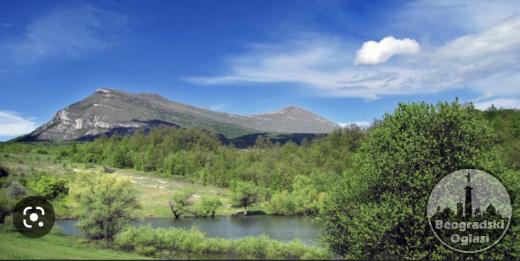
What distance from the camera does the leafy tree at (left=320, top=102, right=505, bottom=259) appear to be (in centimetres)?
3759

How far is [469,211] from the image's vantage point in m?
36.9

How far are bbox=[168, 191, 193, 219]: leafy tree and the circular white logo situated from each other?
88.2 m

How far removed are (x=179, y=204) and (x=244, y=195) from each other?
2083cm

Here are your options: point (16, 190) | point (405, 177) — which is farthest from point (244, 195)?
point (405, 177)

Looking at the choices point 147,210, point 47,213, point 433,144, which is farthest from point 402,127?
point 147,210

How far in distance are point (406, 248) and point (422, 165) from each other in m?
7.32

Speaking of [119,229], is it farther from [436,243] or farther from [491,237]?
[491,237]

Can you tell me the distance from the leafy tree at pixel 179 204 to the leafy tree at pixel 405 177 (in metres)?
77.9

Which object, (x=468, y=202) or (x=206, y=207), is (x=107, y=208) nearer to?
(x=468, y=202)

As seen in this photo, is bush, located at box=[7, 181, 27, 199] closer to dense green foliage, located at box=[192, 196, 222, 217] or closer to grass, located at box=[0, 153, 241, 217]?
grass, located at box=[0, 153, 241, 217]

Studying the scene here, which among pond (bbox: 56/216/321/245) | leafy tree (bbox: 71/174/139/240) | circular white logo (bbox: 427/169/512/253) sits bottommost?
pond (bbox: 56/216/321/245)

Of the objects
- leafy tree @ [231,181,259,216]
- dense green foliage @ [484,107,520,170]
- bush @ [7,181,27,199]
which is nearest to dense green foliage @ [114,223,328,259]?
bush @ [7,181,27,199]

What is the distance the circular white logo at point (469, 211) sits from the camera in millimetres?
35812

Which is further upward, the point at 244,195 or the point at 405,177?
the point at 405,177
